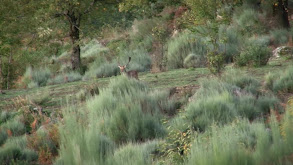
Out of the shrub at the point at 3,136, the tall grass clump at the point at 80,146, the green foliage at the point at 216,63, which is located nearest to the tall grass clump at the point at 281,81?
the green foliage at the point at 216,63

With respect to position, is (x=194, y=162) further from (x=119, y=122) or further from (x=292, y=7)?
(x=292, y=7)

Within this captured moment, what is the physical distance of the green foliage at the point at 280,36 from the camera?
54.8 ft

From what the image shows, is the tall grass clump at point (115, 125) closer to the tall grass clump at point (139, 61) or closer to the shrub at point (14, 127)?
the shrub at point (14, 127)

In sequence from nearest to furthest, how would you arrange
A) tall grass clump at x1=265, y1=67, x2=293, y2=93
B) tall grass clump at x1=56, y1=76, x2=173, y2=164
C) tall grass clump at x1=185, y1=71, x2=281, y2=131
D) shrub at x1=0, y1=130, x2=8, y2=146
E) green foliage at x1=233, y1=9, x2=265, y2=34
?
1. tall grass clump at x1=56, y1=76, x2=173, y2=164
2. tall grass clump at x1=185, y1=71, x2=281, y2=131
3. shrub at x1=0, y1=130, x2=8, y2=146
4. tall grass clump at x1=265, y1=67, x2=293, y2=93
5. green foliage at x1=233, y1=9, x2=265, y2=34

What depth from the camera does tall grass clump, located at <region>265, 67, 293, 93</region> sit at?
31.8 feet

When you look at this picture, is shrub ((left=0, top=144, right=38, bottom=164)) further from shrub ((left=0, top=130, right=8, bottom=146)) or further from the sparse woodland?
shrub ((left=0, top=130, right=8, bottom=146))

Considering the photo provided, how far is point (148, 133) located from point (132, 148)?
5.75 ft

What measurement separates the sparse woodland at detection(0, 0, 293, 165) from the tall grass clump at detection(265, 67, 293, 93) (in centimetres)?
4

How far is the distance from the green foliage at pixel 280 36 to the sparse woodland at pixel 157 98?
4cm

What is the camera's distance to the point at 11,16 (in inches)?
493

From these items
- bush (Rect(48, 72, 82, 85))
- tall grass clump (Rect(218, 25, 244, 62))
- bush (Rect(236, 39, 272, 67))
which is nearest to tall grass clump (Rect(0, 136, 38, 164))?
bush (Rect(236, 39, 272, 67))

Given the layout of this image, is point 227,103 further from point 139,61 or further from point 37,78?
point 37,78

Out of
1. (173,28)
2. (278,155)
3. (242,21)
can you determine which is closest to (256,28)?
(242,21)

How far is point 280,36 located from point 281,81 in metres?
7.76
